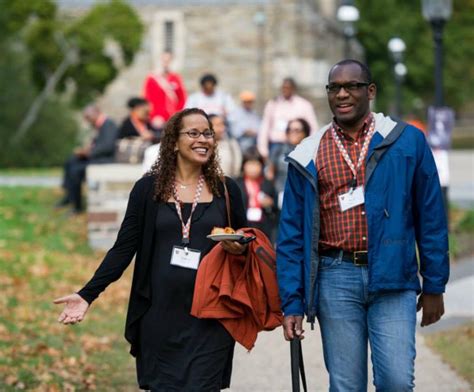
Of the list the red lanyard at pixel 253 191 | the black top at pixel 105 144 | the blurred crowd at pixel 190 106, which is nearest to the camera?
the red lanyard at pixel 253 191

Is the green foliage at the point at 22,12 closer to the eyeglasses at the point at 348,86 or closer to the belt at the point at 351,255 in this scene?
the eyeglasses at the point at 348,86

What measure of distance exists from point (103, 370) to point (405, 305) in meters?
4.18

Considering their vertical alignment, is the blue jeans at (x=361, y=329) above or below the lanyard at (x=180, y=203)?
below

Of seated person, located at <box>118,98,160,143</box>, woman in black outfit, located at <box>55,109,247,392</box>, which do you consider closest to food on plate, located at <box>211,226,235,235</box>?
woman in black outfit, located at <box>55,109,247,392</box>

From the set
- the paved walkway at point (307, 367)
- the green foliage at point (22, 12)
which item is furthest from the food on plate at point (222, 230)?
the green foliage at point (22, 12)

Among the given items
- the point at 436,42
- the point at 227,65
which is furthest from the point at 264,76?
the point at 436,42

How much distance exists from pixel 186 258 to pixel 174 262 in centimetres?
6

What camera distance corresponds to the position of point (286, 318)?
18.8ft

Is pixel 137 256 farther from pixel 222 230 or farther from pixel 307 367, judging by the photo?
pixel 307 367

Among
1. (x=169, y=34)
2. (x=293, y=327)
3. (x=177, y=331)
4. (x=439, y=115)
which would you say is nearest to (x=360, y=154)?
(x=293, y=327)

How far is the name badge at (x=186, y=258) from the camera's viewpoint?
238 inches

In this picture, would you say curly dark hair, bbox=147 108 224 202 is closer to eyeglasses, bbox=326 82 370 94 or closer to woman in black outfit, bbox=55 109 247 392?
woman in black outfit, bbox=55 109 247 392

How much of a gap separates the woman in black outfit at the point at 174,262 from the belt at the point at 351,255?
45 cm

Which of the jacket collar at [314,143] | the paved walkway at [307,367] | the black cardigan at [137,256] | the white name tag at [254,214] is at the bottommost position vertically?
the paved walkway at [307,367]
